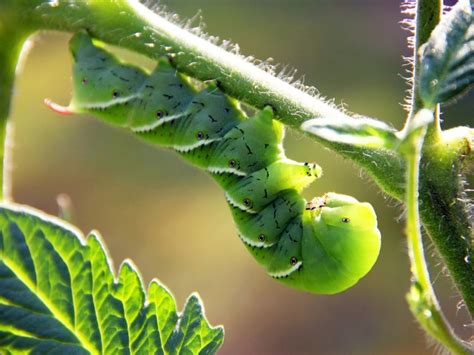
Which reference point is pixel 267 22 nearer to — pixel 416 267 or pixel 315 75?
pixel 315 75

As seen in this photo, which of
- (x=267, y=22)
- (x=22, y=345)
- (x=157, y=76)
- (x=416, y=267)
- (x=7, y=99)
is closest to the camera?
(x=416, y=267)

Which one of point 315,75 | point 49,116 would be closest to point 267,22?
point 315,75

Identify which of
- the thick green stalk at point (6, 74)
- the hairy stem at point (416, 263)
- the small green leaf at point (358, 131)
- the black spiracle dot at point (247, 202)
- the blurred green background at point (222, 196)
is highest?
the blurred green background at point (222, 196)

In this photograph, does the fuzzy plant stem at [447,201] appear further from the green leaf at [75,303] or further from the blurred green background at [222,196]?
the blurred green background at [222,196]

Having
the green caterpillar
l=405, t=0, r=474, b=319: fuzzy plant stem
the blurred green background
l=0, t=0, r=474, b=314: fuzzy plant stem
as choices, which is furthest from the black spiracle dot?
the blurred green background

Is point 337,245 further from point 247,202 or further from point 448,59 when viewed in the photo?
point 448,59

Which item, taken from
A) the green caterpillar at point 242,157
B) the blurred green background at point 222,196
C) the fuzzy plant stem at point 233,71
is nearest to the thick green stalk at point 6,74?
the fuzzy plant stem at point 233,71

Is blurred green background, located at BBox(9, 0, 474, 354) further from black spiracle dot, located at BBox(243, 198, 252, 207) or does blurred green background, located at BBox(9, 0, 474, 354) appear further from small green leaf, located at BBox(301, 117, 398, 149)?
small green leaf, located at BBox(301, 117, 398, 149)
